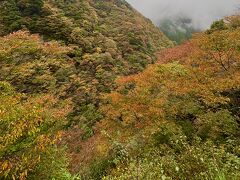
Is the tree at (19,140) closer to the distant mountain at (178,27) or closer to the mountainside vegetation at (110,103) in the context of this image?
the mountainside vegetation at (110,103)

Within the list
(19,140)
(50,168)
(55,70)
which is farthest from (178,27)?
(19,140)

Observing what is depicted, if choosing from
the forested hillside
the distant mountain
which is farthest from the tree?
the distant mountain

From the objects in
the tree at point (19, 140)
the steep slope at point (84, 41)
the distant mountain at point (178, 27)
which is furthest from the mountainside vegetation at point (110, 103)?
the distant mountain at point (178, 27)

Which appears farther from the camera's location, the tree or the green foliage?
the green foliage

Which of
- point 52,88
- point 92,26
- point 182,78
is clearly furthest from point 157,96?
point 92,26

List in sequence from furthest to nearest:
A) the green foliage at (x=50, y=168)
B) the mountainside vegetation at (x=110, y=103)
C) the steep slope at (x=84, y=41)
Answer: the steep slope at (x=84, y=41)
the green foliage at (x=50, y=168)
the mountainside vegetation at (x=110, y=103)

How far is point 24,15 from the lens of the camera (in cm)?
3716

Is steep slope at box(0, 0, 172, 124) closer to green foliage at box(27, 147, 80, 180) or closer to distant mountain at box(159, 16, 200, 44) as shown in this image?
green foliage at box(27, 147, 80, 180)

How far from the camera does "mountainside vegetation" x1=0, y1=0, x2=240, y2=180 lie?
308 inches

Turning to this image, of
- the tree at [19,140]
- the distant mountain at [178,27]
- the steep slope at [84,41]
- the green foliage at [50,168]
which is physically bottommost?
the distant mountain at [178,27]

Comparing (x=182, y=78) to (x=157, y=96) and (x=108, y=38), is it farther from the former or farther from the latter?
(x=108, y=38)

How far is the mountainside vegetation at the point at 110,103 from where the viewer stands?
25.7 feet

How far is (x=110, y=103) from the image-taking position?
2389 cm

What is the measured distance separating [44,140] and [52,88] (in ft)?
41.9
